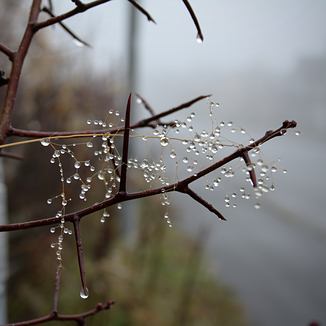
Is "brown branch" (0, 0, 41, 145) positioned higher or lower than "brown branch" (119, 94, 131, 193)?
higher

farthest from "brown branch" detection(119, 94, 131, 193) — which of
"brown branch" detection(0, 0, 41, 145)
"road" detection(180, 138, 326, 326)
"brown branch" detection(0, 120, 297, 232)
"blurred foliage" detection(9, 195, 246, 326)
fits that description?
"road" detection(180, 138, 326, 326)

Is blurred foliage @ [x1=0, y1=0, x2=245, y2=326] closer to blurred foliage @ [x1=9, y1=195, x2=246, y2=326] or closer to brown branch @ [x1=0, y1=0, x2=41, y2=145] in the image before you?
blurred foliage @ [x1=9, y1=195, x2=246, y2=326]

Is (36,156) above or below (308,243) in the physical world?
above

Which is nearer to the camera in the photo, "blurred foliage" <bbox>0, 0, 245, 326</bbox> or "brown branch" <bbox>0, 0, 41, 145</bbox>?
"brown branch" <bbox>0, 0, 41, 145</bbox>

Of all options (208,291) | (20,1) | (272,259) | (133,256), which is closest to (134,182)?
(133,256)

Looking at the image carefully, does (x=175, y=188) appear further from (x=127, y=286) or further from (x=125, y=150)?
(x=127, y=286)

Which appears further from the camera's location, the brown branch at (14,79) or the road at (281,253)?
the road at (281,253)

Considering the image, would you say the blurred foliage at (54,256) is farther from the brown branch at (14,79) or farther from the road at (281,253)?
the brown branch at (14,79)

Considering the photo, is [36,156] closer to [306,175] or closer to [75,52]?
[75,52]

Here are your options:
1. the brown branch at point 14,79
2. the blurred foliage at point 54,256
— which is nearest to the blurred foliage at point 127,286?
the blurred foliage at point 54,256

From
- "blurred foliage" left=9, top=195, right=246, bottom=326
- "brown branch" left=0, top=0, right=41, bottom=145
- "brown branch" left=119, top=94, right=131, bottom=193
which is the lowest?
"blurred foliage" left=9, top=195, right=246, bottom=326

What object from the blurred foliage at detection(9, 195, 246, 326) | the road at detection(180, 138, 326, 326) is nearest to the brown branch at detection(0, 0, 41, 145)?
the blurred foliage at detection(9, 195, 246, 326)
